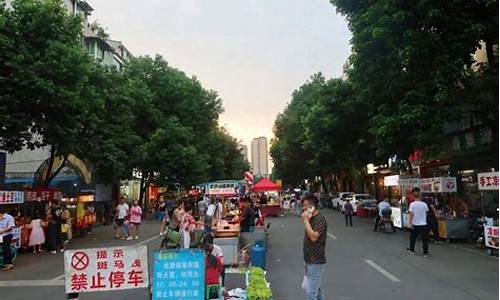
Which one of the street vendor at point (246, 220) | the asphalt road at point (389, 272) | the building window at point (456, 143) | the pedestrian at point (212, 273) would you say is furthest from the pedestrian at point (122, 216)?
the building window at point (456, 143)

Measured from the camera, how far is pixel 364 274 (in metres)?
11.7

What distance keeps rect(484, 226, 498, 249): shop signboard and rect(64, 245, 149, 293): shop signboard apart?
10.7m

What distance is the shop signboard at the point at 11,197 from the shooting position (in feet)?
56.0

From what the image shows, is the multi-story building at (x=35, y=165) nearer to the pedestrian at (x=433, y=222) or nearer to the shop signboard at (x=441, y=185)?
the shop signboard at (x=441, y=185)

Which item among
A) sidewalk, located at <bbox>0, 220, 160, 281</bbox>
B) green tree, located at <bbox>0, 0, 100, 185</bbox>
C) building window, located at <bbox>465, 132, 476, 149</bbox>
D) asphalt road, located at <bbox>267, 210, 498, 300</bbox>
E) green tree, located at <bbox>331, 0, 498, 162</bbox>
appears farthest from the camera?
building window, located at <bbox>465, 132, 476, 149</bbox>

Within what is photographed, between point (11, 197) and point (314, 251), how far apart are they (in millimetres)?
13816

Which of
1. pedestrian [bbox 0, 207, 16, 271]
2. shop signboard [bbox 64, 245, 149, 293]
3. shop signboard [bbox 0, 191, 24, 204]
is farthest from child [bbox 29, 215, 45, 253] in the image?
shop signboard [bbox 64, 245, 149, 293]

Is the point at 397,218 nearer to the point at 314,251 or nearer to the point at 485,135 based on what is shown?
the point at 485,135

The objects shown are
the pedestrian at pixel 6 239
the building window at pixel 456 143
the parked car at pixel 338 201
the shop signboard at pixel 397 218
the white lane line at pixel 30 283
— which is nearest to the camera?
the white lane line at pixel 30 283

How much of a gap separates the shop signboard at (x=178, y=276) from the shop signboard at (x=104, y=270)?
0.35 m

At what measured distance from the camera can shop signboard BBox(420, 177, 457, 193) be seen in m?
20.1

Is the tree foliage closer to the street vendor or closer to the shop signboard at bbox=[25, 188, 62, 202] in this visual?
the shop signboard at bbox=[25, 188, 62, 202]

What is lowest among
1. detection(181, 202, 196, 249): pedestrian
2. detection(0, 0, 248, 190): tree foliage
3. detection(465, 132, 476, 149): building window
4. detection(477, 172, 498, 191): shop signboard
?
detection(181, 202, 196, 249): pedestrian

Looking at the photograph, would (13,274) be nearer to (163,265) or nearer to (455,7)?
(163,265)
